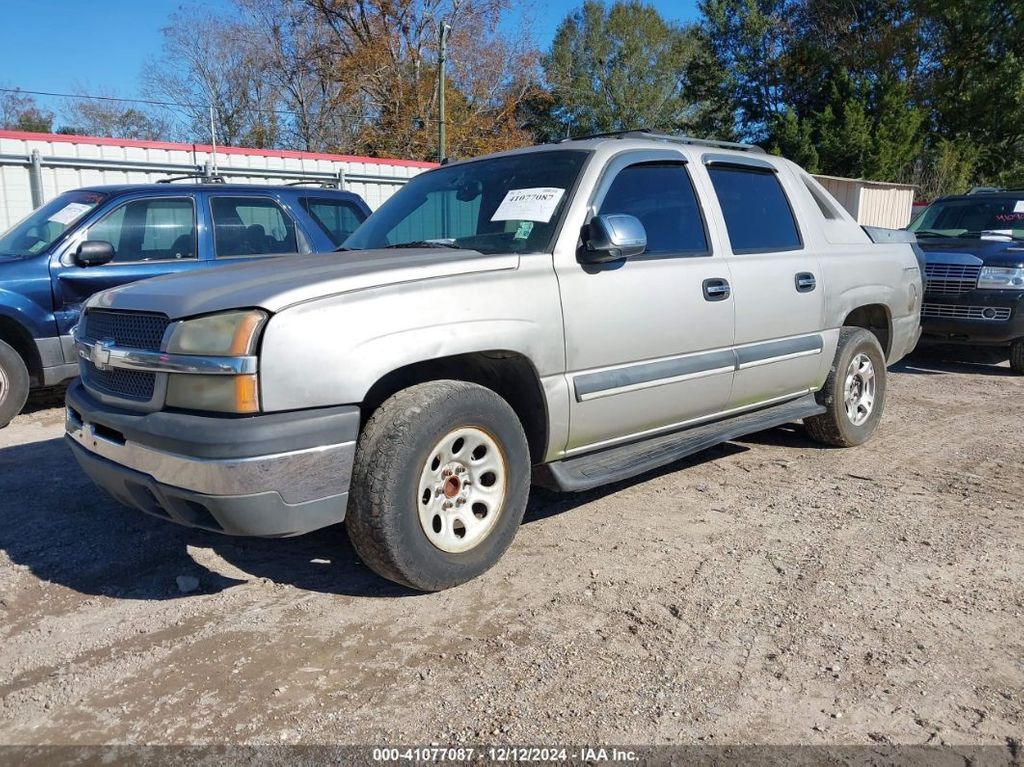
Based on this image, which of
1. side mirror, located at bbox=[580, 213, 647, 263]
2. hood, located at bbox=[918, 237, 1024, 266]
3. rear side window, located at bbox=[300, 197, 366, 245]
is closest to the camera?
side mirror, located at bbox=[580, 213, 647, 263]

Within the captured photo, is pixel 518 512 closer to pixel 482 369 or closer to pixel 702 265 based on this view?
pixel 482 369

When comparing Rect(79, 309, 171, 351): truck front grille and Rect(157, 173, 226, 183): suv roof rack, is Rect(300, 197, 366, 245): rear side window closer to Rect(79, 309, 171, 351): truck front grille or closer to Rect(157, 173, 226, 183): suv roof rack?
Rect(157, 173, 226, 183): suv roof rack

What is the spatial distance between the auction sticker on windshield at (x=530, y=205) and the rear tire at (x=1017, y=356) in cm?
676

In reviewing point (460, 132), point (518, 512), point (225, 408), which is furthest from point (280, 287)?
point (460, 132)

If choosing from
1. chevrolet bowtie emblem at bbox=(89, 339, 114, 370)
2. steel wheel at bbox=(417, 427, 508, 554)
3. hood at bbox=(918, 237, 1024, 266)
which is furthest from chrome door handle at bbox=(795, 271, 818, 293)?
hood at bbox=(918, 237, 1024, 266)

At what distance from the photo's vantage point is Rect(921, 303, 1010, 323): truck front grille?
323 inches

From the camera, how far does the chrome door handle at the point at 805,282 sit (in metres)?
4.80

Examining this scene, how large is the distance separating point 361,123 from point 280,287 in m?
34.7

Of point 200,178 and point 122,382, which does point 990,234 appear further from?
point 200,178

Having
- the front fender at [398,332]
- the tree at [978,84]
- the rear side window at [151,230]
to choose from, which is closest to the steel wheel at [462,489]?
the front fender at [398,332]

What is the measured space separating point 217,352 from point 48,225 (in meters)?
4.69

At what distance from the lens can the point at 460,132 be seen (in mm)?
35750

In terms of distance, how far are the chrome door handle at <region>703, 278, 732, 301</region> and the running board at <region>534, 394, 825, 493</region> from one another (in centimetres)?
71

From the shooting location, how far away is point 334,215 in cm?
730
